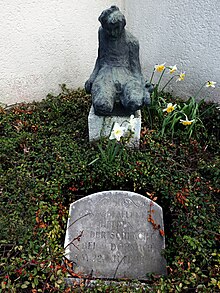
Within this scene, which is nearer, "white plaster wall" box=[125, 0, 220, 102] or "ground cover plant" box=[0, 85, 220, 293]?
"ground cover plant" box=[0, 85, 220, 293]

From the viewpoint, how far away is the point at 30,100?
421 cm

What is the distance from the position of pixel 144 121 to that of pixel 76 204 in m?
1.28

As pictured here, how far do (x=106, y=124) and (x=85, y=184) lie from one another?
21.9 inches

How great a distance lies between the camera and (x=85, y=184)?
300 centimetres

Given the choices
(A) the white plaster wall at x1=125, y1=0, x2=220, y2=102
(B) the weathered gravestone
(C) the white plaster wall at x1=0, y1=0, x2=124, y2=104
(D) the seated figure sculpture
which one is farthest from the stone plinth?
(C) the white plaster wall at x1=0, y1=0, x2=124, y2=104

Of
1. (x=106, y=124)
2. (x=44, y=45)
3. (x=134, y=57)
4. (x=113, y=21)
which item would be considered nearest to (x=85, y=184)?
(x=106, y=124)

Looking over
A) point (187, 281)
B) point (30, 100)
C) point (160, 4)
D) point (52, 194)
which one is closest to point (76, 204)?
point (52, 194)

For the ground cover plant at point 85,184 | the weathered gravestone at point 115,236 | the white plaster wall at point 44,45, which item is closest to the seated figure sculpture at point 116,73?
the ground cover plant at point 85,184

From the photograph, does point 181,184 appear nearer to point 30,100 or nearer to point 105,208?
point 105,208

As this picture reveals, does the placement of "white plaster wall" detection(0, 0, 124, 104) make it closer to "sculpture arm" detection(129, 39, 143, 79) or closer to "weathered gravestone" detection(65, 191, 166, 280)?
"sculpture arm" detection(129, 39, 143, 79)

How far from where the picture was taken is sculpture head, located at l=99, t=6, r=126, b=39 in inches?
108

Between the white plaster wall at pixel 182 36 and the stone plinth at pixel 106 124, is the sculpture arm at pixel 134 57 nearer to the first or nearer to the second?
the stone plinth at pixel 106 124

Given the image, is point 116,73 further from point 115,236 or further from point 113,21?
point 115,236

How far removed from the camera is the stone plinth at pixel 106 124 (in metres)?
3.08
